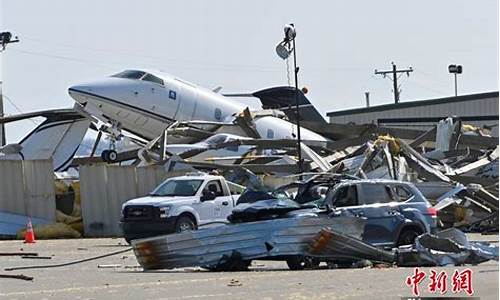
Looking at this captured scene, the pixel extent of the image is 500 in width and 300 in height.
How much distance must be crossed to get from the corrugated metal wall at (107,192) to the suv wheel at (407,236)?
47.0ft

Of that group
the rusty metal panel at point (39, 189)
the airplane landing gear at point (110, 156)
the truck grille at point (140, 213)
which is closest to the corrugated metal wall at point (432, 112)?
the airplane landing gear at point (110, 156)

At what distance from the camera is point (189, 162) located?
36.1 meters

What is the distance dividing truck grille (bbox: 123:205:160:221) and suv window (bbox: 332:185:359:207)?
24.3ft

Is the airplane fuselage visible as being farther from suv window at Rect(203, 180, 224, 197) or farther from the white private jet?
suv window at Rect(203, 180, 224, 197)

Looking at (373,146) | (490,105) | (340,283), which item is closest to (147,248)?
(340,283)

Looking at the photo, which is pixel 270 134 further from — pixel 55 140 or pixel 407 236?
pixel 407 236

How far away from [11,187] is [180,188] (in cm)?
750

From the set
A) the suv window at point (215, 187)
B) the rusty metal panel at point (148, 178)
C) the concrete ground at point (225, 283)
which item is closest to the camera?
the concrete ground at point (225, 283)

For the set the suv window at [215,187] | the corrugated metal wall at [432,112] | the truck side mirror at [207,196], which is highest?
the corrugated metal wall at [432,112]

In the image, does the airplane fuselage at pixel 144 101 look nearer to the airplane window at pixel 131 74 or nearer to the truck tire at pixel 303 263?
the airplane window at pixel 131 74

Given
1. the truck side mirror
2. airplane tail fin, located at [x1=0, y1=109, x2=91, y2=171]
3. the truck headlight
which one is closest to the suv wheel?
the truck headlight

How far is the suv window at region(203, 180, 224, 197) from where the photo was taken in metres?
27.0

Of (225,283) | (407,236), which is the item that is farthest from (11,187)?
(225,283)

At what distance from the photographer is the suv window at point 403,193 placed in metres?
19.7
